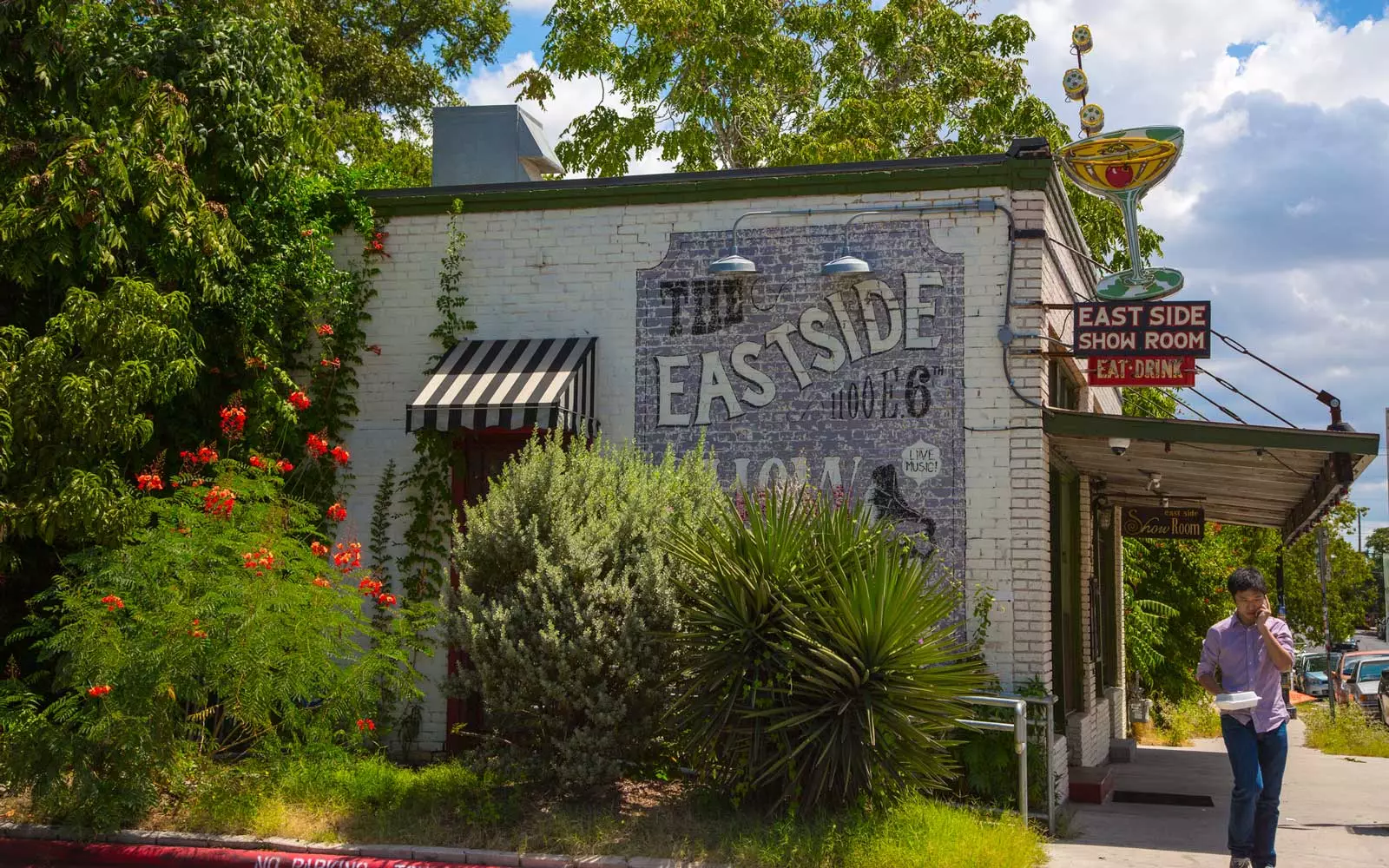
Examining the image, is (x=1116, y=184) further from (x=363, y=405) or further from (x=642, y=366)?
(x=363, y=405)

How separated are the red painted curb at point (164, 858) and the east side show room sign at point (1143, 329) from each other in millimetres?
6407

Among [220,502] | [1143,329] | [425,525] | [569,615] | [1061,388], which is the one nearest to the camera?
[569,615]

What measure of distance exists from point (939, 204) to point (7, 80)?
8.07 metres

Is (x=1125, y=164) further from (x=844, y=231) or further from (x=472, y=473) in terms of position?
(x=472, y=473)

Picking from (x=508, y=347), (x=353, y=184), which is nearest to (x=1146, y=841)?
(x=508, y=347)

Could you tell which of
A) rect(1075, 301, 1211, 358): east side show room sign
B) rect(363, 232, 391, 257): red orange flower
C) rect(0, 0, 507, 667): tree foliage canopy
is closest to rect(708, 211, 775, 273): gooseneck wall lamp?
rect(1075, 301, 1211, 358): east side show room sign

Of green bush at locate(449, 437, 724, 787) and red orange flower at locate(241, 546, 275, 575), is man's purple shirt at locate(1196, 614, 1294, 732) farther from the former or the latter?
red orange flower at locate(241, 546, 275, 575)

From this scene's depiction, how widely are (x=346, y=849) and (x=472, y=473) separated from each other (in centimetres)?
435

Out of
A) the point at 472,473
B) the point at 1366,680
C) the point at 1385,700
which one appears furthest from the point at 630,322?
the point at 1366,680

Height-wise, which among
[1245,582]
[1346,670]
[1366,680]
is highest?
[1245,582]

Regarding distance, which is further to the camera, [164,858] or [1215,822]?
[1215,822]

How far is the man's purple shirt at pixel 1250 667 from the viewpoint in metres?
7.77

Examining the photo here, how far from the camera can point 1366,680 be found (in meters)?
29.2

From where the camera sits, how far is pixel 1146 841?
946cm
